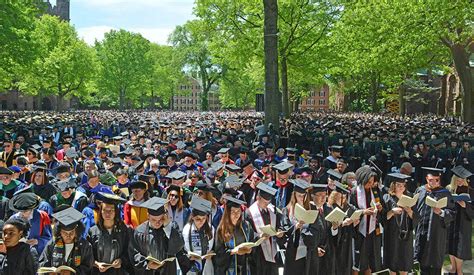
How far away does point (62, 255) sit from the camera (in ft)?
14.6

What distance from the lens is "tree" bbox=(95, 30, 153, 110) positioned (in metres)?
64.1

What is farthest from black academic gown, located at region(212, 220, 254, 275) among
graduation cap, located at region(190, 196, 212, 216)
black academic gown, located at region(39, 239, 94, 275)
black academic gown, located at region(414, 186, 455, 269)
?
black academic gown, located at region(414, 186, 455, 269)

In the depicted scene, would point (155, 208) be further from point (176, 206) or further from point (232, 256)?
point (176, 206)

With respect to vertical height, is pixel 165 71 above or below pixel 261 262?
above

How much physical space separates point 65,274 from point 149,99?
90365 mm

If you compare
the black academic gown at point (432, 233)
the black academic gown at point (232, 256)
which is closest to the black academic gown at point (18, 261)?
the black academic gown at point (232, 256)

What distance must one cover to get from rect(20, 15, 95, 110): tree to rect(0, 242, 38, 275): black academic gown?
42626 mm

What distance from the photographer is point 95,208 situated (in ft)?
18.6

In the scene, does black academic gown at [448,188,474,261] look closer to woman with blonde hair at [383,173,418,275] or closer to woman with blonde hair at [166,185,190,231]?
woman with blonde hair at [383,173,418,275]

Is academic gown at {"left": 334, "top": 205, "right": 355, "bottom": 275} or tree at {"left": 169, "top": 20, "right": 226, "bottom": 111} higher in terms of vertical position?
tree at {"left": 169, "top": 20, "right": 226, "bottom": 111}

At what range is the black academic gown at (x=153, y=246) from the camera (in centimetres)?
481

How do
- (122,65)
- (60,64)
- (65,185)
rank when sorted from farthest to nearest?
(122,65)
(60,64)
(65,185)

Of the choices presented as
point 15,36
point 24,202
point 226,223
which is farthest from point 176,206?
point 15,36

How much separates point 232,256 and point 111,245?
4.51ft
